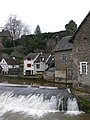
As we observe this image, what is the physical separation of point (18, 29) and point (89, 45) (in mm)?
49603

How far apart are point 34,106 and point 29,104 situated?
552 millimetres

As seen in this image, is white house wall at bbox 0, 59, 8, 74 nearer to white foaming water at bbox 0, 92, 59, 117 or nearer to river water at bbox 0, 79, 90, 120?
river water at bbox 0, 79, 90, 120

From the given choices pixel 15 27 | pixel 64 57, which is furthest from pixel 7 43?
pixel 64 57

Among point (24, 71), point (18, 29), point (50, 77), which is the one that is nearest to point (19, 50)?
point (18, 29)

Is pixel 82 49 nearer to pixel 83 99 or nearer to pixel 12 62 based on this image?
pixel 83 99

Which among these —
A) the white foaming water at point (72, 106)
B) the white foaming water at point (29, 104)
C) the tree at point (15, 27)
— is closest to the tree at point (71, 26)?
the tree at point (15, 27)

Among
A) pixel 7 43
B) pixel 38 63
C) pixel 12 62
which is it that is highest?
pixel 7 43

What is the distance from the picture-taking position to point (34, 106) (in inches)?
731

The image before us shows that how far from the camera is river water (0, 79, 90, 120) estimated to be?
15883 mm

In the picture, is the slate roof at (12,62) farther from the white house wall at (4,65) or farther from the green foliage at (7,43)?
the green foliage at (7,43)

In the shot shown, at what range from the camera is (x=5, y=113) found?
55.8ft

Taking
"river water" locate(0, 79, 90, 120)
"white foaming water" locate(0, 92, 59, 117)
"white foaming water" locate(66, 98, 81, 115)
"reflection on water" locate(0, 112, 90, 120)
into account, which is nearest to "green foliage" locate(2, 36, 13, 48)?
"river water" locate(0, 79, 90, 120)

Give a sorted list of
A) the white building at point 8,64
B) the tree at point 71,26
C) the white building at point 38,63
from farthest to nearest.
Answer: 1. the tree at point 71,26
2. the white building at point 8,64
3. the white building at point 38,63

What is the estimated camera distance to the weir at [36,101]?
58.7ft
